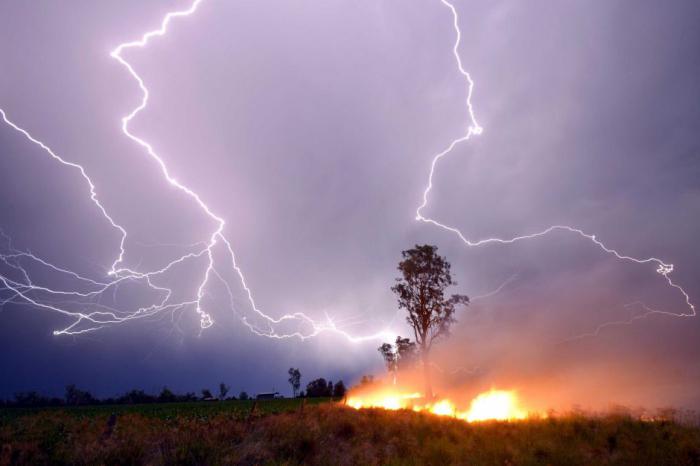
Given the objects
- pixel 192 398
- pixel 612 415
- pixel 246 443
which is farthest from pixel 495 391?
pixel 192 398

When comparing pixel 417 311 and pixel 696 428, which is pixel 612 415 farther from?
pixel 417 311

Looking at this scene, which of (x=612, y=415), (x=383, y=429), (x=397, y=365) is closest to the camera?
(x=383, y=429)

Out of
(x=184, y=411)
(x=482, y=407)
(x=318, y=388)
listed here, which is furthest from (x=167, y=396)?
(x=482, y=407)

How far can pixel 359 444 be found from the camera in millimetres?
11516

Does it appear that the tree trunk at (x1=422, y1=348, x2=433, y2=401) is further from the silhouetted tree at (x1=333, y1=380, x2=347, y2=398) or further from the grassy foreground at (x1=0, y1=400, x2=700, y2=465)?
the silhouetted tree at (x1=333, y1=380, x2=347, y2=398)

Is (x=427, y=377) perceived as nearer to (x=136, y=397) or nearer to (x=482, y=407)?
(x=482, y=407)

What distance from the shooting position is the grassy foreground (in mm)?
8445

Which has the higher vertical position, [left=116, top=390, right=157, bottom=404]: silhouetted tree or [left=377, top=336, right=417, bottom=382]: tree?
[left=377, top=336, right=417, bottom=382]: tree

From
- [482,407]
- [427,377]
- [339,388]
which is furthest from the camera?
[339,388]

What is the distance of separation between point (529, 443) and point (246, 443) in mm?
9125

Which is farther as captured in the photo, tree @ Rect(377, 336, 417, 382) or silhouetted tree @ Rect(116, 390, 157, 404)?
silhouetted tree @ Rect(116, 390, 157, 404)

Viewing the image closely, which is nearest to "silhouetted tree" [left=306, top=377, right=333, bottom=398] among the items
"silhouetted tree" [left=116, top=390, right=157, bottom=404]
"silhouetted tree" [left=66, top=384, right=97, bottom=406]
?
"silhouetted tree" [left=116, top=390, right=157, bottom=404]

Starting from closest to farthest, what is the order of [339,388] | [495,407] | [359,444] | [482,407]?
[359,444] < [495,407] < [482,407] < [339,388]

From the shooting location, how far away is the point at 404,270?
27594mm
